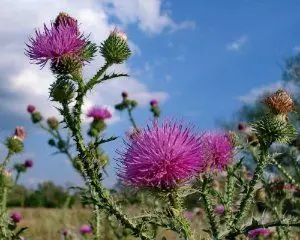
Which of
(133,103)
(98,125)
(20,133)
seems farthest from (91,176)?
(133,103)

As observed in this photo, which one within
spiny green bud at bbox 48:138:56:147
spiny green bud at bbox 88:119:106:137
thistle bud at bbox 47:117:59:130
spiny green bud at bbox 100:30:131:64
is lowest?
spiny green bud at bbox 100:30:131:64

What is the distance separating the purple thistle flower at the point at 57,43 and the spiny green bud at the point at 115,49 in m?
0.27

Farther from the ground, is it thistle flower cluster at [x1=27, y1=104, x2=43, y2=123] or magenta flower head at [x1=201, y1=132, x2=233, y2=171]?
thistle flower cluster at [x1=27, y1=104, x2=43, y2=123]

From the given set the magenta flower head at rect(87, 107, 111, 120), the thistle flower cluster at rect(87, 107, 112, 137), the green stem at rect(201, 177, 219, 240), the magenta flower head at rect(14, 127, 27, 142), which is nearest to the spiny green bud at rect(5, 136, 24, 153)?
the magenta flower head at rect(14, 127, 27, 142)

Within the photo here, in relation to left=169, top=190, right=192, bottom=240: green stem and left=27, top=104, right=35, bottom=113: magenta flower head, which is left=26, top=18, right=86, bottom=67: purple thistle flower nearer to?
left=169, top=190, right=192, bottom=240: green stem

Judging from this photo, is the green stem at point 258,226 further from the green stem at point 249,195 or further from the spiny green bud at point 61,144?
the spiny green bud at point 61,144

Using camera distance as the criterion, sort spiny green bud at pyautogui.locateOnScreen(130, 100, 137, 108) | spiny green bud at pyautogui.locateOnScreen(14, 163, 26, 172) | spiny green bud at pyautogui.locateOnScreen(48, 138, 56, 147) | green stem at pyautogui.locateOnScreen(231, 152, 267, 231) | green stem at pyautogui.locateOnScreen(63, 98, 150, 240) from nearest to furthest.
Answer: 1. green stem at pyautogui.locateOnScreen(63, 98, 150, 240)
2. green stem at pyautogui.locateOnScreen(231, 152, 267, 231)
3. spiny green bud at pyautogui.locateOnScreen(14, 163, 26, 172)
4. spiny green bud at pyautogui.locateOnScreen(48, 138, 56, 147)
5. spiny green bud at pyautogui.locateOnScreen(130, 100, 137, 108)

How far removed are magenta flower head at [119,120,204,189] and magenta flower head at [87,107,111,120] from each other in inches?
213

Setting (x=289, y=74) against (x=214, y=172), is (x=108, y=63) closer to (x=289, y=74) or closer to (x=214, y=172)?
(x=214, y=172)

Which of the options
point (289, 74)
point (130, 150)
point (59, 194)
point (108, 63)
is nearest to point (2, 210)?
point (108, 63)

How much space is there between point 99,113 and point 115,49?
4667 mm

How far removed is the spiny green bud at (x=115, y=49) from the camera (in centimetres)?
389

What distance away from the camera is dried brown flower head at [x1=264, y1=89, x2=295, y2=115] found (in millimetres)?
3754

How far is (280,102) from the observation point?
3775 mm
